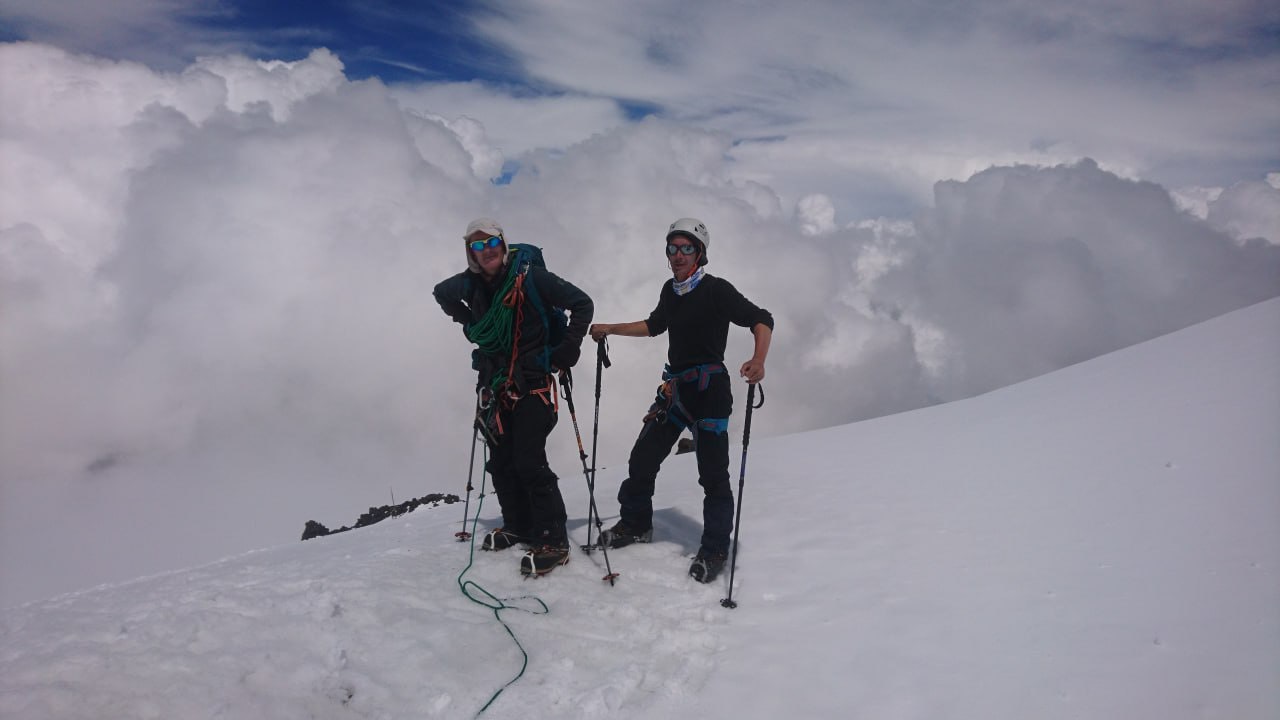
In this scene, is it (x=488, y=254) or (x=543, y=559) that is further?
(x=543, y=559)

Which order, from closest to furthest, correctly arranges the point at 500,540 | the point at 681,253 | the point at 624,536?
the point at 681,253, the point at 500,540, the point at 624,536

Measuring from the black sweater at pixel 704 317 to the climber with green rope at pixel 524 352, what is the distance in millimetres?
877

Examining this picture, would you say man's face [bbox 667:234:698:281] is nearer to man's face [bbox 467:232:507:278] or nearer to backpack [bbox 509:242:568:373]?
backpack [bbox 509:242:568:373]

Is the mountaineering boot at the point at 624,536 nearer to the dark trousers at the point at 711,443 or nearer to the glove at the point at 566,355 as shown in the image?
the dark trousers at the point at 711,443

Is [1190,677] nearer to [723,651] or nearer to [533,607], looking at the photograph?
[723,651]

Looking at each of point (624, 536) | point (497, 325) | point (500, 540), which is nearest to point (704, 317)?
point (497, 325)

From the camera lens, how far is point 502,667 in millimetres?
5270

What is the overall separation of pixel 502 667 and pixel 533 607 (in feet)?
3.07

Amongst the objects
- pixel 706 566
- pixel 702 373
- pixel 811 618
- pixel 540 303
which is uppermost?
pixel 540 303

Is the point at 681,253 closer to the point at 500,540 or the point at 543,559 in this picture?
the point at 543,559

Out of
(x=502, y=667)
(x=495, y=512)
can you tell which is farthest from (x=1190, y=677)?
(x=495, y=512)

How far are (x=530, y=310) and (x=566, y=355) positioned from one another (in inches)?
22.8

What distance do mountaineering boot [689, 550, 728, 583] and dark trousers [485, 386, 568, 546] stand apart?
4.43ft

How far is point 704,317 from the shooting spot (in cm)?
691
